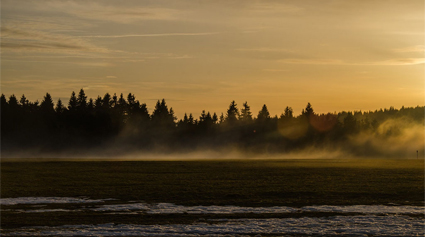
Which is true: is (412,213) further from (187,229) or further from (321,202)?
(187,229)

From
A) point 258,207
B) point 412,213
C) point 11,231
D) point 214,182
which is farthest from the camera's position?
point 214,182

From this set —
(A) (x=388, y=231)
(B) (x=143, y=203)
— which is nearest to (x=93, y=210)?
(B) (x=143, y=203)

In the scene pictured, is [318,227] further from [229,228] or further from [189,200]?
[189,200]

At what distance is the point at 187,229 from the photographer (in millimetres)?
23359

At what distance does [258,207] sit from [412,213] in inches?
316

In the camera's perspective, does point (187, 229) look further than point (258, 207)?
No

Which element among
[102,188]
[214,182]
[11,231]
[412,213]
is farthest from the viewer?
[214,182]

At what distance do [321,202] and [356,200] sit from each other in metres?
2.70

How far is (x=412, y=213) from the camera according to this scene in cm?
2811

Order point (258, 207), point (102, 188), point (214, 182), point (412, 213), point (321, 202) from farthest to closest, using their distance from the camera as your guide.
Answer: point (214, 182) → point (102, 188) → point (321, 202) → point (258, 207) → point (412, 213)

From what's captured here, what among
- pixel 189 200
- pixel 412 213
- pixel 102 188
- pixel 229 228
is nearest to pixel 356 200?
pixel 412 213

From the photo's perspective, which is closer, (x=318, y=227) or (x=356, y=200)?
(x=318, y=227)

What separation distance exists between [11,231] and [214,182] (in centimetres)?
2532

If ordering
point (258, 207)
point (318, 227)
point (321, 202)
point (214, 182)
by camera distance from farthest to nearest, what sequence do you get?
point (214, 182) → point (321, 202) → point (258, 207) → point (318, 227)
